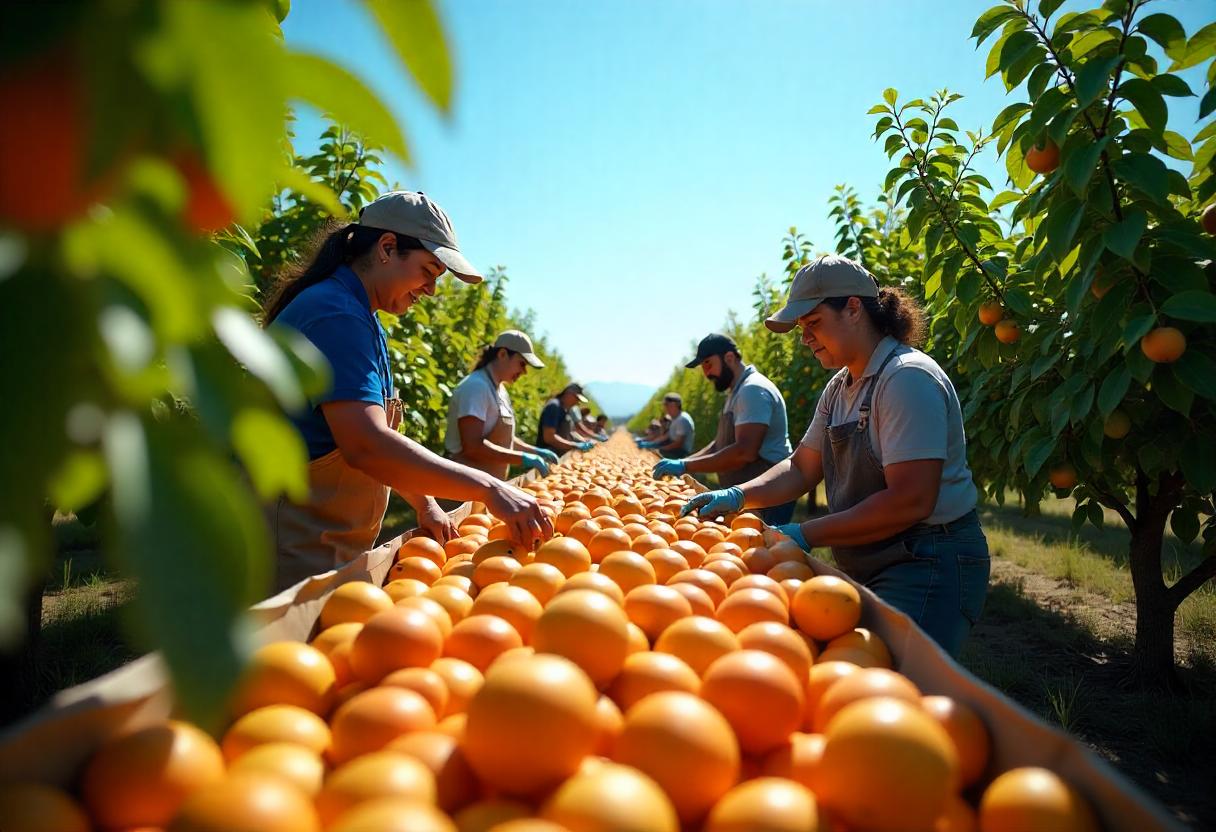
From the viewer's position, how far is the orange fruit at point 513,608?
1655mm

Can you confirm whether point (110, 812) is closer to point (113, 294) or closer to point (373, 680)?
point (373, 680)

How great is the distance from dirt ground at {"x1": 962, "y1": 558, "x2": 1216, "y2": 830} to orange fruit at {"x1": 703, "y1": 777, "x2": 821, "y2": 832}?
2.75 metres

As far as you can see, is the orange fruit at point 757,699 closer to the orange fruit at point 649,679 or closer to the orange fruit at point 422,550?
the orange fruit at point 649,679

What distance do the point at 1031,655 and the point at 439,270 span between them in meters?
5.44

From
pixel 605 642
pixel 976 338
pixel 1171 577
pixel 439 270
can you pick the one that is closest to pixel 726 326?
pixel 1171 577

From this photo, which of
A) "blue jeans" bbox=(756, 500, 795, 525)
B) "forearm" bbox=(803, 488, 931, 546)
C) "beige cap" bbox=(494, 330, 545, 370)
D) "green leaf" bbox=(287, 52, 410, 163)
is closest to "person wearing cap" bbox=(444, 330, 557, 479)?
"beige cap" bbox=(494, 330, 545, 370)

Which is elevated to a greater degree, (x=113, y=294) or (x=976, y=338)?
(x=976, y=338)

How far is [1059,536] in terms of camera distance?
967 cm

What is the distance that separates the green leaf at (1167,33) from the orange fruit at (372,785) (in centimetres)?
383

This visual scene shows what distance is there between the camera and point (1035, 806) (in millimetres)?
953

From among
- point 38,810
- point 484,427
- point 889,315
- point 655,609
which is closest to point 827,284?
point 889,315

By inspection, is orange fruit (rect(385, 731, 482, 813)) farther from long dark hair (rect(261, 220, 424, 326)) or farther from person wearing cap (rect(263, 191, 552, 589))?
long dark hair (rect(261, 220, 424, 326))

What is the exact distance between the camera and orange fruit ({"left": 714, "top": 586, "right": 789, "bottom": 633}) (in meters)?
1.73

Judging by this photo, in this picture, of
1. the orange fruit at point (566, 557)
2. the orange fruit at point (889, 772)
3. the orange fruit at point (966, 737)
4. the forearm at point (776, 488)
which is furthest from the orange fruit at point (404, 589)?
the forearm at point (776, 488)
